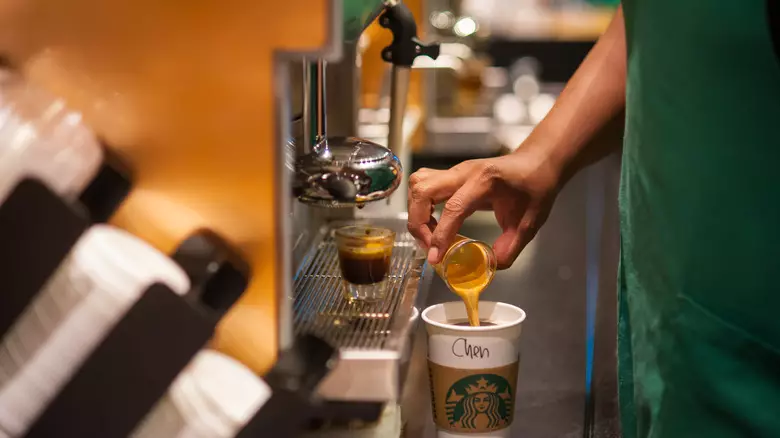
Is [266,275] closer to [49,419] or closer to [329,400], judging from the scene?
[329,400]

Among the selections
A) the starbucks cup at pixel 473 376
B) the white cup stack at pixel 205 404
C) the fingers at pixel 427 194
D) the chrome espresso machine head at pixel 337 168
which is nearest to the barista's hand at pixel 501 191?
the fingers at pixel 427 194

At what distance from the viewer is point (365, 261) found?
4.01 ft

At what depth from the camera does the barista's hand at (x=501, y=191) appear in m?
1.28

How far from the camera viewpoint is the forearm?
127cm

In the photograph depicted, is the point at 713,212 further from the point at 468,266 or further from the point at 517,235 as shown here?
the point at 517,235

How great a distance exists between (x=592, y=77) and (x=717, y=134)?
0.42 metres

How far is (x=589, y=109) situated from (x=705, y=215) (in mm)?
423

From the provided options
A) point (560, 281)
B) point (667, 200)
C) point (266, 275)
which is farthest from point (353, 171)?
point (560, 281)

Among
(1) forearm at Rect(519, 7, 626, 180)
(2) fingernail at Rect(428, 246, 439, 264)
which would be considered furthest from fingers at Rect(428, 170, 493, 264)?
(1) forearm at Rect(519, 7, 626, 180)

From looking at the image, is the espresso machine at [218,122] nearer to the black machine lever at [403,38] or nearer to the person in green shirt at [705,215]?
the person in green shirt at [705,215]

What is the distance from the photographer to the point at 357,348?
0.99 metres

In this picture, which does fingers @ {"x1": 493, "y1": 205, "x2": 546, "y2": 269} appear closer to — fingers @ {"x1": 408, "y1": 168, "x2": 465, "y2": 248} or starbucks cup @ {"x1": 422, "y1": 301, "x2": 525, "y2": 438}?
fingers @ {"x1": 408, "y1": 168, "x2": 465, "y2": 248}

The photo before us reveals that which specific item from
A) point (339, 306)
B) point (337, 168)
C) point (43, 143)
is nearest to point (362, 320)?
point (339, 306)

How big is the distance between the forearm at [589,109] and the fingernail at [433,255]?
23 centimetres
